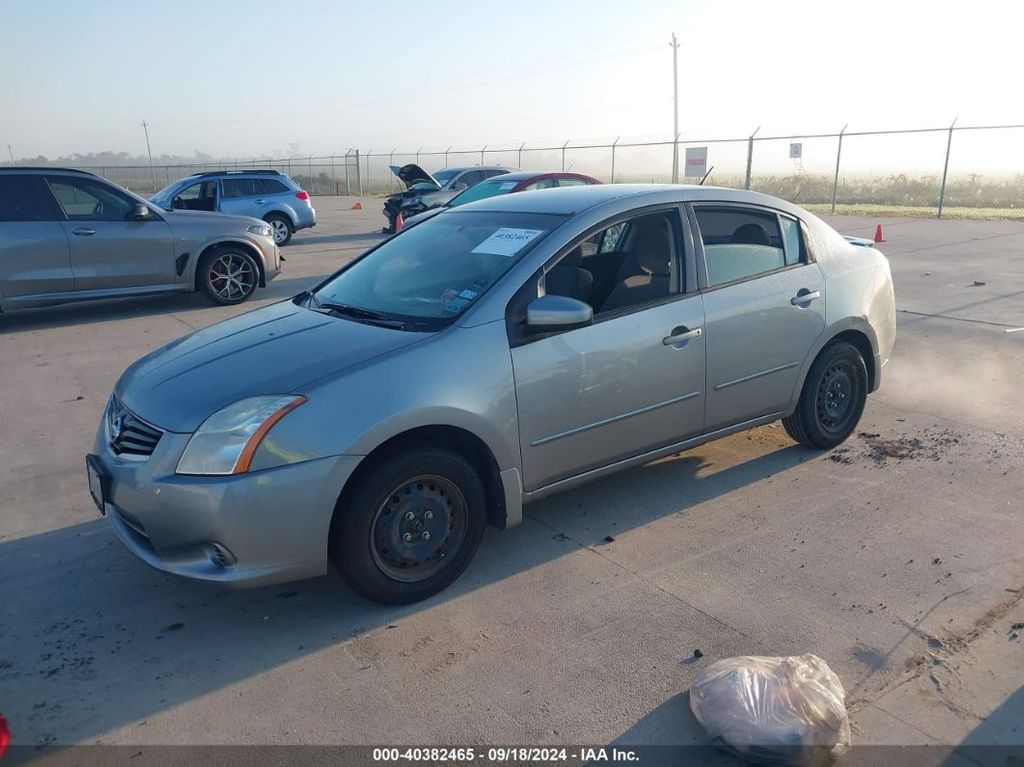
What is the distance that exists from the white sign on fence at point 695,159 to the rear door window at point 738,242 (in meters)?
25.0

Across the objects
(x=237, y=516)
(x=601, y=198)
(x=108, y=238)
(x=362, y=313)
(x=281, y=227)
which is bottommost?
(x=281, y=227)

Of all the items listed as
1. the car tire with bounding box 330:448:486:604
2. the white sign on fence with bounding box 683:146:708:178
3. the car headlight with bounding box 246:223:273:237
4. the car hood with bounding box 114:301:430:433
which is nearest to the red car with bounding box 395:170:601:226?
the car headlight with bounding box 246:223:273:237

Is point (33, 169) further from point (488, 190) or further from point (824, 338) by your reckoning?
point (824, 338)

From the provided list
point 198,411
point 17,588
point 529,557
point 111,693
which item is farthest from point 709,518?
point 17,588

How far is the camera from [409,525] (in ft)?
12.2

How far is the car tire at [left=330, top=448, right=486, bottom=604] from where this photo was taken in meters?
3.56

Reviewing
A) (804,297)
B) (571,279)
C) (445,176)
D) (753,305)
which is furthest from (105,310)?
(445,176)

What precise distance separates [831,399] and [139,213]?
813 centimetres

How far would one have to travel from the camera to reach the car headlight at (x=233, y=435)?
11.2 feet

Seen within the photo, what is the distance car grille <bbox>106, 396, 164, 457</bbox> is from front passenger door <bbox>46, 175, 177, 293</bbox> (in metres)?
6.64

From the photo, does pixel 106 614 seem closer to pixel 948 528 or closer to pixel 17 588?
pixel 17 588

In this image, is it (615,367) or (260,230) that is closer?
(615,367)

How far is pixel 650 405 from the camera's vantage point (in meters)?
4.41

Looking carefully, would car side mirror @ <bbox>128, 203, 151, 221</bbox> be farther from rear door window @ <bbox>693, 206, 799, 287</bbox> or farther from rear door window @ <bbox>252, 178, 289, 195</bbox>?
rear door window @ <bbox>252, 178, 289, 195</bbox>
